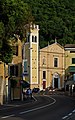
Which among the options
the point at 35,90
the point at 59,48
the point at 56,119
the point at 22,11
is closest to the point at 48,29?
the point at 59,48

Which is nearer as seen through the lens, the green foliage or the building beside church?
the building beside church

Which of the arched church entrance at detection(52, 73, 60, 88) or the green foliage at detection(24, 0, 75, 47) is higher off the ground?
the green foliage at detection(24, 0, 75, 47)

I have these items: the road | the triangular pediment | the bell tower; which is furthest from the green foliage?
the road

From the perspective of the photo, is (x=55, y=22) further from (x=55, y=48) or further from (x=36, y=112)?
(x=36, y=112)

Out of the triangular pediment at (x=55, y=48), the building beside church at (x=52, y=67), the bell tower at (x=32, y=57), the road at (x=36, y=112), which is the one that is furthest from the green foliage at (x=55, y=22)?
the road at (x=36, y=112)

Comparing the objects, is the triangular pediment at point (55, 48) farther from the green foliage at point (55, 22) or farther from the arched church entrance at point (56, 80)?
the green foliage at point (55, 22)

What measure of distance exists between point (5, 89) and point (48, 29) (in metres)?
76.9

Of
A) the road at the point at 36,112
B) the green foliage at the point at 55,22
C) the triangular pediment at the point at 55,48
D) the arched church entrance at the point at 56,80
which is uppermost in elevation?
the green foliage at the point at 55,22

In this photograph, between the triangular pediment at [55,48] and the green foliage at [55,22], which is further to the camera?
the green foliage at [55,22]

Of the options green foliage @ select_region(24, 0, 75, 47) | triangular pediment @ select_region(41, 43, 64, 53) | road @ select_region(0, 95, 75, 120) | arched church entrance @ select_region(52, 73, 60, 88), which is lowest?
arched church entrance @ select_region(52, 73, 60, 88)

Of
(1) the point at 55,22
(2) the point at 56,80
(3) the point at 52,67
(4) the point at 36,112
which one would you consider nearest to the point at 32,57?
(3) the point at 52,67

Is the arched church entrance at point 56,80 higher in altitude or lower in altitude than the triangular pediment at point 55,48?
lower

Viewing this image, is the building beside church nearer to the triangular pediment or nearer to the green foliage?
the triangular pediment

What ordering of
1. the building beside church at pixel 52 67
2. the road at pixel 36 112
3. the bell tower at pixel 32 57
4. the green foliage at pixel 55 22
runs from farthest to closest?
the green foliage at pixel 55 22
the building beside church at pixel 52 67
the bell tower at pixel 32 57
the road at pixel 36 112
